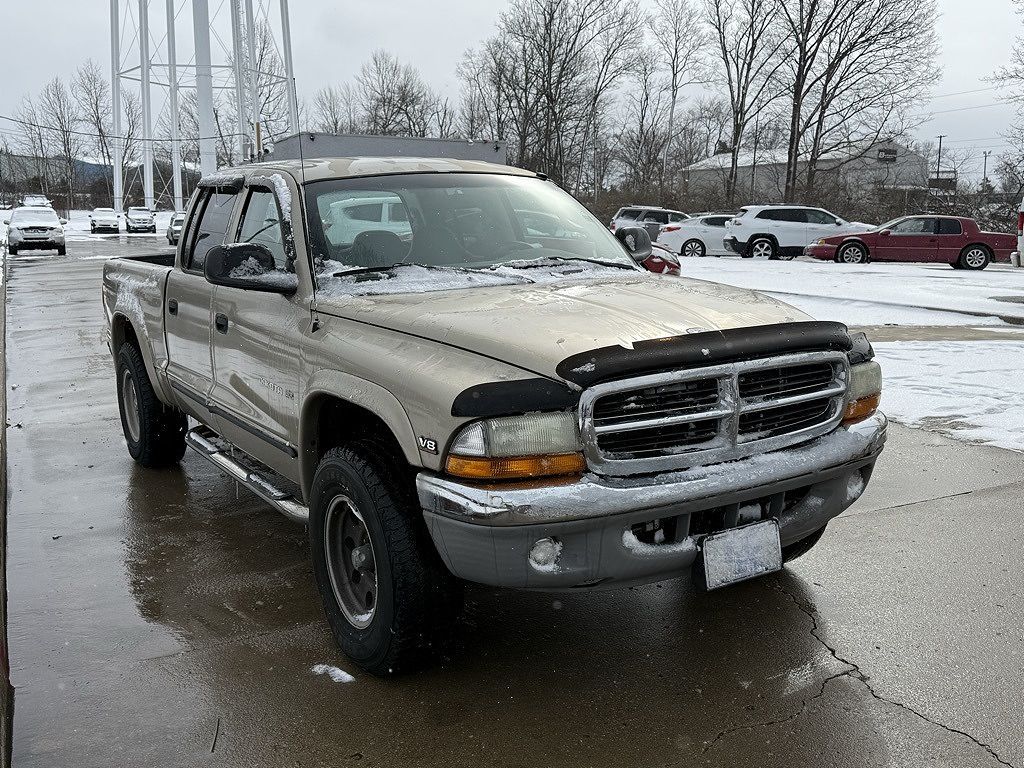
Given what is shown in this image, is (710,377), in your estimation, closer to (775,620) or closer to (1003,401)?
(775,620)

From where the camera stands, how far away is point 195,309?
15.3 ft

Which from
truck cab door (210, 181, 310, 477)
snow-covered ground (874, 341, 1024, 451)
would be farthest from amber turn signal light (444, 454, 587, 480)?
snow-covered ground (874, 341, 1024, 451)

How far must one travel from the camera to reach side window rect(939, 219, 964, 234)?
2355cm

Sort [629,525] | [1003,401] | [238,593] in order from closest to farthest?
1. [629,525]
2. [238,593]
3. [1003,401]

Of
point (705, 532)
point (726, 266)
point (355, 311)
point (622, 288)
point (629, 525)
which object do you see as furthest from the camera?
point (726, 266)

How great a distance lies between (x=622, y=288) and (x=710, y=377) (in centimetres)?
85

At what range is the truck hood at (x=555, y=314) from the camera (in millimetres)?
2873

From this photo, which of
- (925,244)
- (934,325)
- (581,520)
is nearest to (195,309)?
(581,520)

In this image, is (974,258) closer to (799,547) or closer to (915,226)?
(915,226)

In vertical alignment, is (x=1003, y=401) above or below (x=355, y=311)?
below

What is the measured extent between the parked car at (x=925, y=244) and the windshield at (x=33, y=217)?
25.6m

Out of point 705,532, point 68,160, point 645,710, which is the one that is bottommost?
point 645,710

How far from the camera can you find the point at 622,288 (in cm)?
364

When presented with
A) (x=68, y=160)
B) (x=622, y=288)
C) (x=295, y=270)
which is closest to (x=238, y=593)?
(x=295, y=270)
